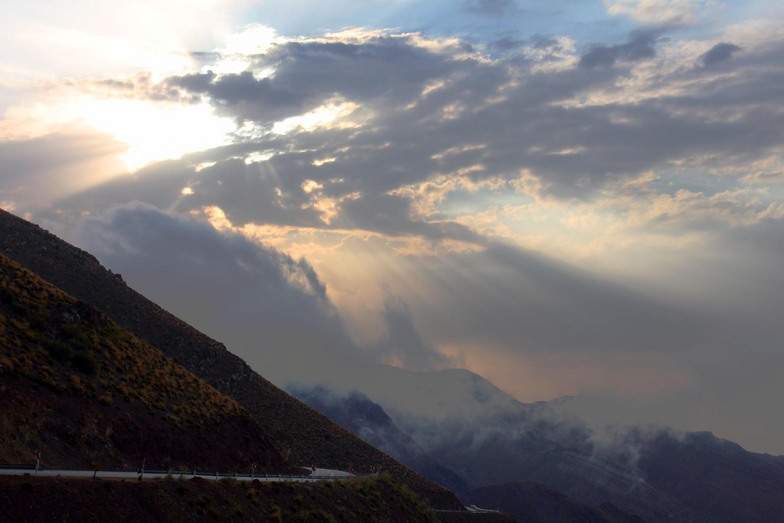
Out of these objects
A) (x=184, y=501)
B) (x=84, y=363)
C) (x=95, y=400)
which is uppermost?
(x=84, y=363)

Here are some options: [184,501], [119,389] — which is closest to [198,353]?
[119,389]

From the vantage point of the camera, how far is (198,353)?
12288 cm

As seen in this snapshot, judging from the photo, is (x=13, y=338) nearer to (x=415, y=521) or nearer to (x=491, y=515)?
(x=415, y=521)

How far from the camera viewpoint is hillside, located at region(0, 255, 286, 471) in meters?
50.5

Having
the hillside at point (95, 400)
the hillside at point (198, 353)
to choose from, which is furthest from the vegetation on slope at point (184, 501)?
the hillside at point (198, 353)

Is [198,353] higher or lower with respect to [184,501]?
higher

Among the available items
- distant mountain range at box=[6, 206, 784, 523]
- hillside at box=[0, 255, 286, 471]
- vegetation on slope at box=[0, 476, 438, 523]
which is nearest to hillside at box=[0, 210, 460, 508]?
distant mountain range at box=[6, 206, 784, 523]

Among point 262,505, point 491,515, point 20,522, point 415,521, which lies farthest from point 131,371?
point 491,515

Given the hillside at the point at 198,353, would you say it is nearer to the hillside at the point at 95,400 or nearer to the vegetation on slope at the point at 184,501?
the hillside at the point at 95,400

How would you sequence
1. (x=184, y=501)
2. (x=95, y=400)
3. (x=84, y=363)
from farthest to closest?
(x=84, y=363) < (x=95, y=400) < (x=184, y=501)

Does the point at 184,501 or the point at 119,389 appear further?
the point at 119,389

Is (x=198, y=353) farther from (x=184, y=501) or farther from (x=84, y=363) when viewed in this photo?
(x=184, y=501)

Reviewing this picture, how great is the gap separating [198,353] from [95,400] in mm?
63388

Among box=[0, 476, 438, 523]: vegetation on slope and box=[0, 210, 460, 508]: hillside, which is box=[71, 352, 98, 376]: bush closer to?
box=[0, 476, 438, 523]: vegetation on slope
